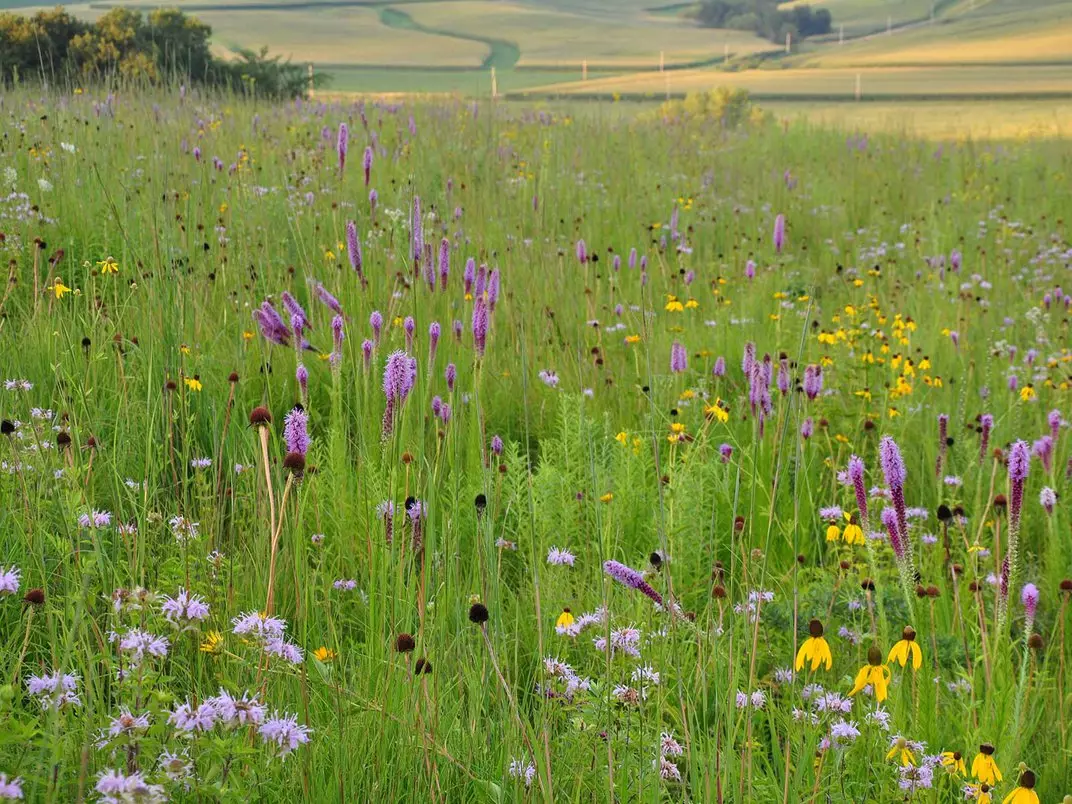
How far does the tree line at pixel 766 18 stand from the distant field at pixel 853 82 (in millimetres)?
30138

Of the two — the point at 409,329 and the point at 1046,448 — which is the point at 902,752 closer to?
the point at 409,329

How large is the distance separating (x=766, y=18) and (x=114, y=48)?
96028 millimetres

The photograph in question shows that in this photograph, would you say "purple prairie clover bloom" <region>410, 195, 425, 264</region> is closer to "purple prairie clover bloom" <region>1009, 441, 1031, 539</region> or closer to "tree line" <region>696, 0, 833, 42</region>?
"purple prairie clover bloom" <region>1009, 441, 1031, 539</region>

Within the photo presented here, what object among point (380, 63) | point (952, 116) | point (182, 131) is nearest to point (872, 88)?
point (952, 116)

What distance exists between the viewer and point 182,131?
6492 mm

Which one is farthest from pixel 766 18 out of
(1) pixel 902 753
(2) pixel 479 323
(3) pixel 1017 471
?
(1) pixel 902 753

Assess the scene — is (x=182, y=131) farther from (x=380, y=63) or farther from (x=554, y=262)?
(x=380, y=63)

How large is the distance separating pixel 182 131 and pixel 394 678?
575 centimetres

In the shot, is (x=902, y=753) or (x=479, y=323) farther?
(x=479, y=323)

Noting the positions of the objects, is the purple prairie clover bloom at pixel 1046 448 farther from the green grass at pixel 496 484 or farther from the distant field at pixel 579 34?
the distant field at pixel 579 34

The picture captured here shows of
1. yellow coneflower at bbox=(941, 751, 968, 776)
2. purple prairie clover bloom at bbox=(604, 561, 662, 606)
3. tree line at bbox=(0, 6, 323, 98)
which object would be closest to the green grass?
purple prairie clover bloom at bbox=(604, 561, 662, 606)

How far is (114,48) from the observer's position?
11.4 meters

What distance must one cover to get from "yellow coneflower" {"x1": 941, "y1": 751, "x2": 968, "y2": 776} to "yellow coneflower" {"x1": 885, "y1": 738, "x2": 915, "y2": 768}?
5 centimetres

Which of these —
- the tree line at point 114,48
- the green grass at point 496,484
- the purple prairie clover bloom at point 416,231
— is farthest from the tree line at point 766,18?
the purple prairie clover bloom at point 416,231
